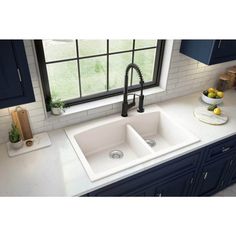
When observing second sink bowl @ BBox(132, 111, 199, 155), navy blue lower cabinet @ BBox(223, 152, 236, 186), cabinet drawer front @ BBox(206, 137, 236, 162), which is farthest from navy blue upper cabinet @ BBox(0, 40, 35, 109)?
navy blue lower cabinet @ BBox(223, 152, 236, 186)

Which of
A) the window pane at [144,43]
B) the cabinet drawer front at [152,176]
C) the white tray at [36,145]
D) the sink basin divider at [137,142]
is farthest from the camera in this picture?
the window pane at [144,43]

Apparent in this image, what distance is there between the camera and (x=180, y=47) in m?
2.05

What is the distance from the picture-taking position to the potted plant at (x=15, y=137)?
1.60 metres

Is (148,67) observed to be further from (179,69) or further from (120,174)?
(120,174)

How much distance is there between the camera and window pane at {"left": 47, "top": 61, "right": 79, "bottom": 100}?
178 centimetres

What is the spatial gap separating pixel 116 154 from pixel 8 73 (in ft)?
3.54

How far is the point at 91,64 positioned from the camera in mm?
2021

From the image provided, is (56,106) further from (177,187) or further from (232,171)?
(232,171)

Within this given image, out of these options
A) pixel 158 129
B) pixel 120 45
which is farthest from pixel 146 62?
pixel 158 129

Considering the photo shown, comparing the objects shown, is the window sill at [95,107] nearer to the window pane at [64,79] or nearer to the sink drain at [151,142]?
the window pane at [64,79]

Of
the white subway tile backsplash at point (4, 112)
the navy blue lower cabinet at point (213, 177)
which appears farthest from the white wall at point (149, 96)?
the navy blue lower cabinet at point (213, 177)

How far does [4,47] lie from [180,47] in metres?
1.46

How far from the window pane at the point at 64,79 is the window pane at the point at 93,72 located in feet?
0.22

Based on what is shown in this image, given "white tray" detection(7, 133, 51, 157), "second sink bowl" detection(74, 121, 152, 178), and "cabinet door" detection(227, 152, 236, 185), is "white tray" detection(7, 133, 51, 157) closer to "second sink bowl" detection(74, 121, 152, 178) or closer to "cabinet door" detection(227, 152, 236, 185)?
"second sink bowl" detection(74, 121, 152, 178)
